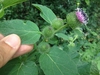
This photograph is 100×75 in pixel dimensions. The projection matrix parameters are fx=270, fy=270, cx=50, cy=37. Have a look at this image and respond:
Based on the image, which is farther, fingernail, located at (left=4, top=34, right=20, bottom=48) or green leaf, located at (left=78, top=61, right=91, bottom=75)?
green leaf, located at (left=78, top=61, right=91, bottom=75)

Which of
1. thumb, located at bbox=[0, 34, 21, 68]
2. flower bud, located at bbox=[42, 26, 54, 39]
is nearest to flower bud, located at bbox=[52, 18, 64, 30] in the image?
flower bud, located at bbox=[42, 26, 54, 39]

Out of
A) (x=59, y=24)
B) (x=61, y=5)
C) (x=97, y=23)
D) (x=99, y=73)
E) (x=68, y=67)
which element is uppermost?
(x=59, y=24)

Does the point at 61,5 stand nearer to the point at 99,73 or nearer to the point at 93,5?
the point at 93,5

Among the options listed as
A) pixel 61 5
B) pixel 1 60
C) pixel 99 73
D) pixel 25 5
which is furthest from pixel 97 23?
pixel 1 60

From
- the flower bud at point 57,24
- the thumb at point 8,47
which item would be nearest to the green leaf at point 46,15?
the flower bud at point 57,24

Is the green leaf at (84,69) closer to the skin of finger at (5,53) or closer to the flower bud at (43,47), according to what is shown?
the flower bud at (43,47)

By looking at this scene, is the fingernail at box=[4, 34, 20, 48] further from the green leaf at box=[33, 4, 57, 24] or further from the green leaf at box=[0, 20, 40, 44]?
the green leaf at box=[33, 4, 57, 24]

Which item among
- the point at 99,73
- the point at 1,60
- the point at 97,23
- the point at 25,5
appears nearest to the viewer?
the point at 1,60
